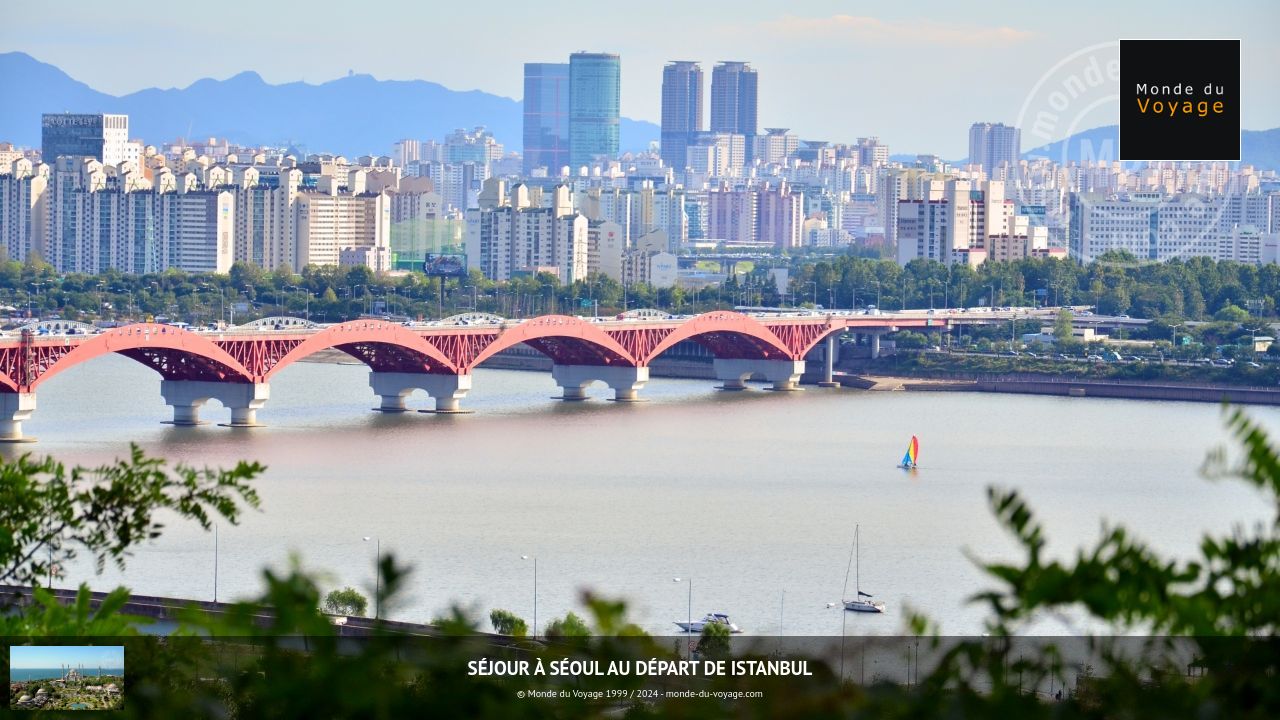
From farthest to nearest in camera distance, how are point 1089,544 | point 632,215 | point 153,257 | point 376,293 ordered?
point 632,215
point 153,257
point 376,293
point 1089,544

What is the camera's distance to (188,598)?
32.4ft

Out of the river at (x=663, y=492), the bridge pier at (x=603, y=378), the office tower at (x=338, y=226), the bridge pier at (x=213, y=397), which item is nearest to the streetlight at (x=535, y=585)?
the river at (x=663, y=492)

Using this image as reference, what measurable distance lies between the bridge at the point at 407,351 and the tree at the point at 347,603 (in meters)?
7.40

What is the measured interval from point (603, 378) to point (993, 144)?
5079 cm

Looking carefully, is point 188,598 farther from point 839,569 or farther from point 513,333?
point 513,333

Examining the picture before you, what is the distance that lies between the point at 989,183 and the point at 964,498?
90.2 feet

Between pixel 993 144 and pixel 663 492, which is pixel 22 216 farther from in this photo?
pixel 993 144

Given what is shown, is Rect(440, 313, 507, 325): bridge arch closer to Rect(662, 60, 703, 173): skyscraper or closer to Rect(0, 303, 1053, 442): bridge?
Rect(0, 303, 1053, 442): bridge

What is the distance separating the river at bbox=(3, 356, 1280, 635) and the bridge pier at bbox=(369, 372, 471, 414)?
0.98 feet

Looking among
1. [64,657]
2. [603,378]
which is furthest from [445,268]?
[64,657]

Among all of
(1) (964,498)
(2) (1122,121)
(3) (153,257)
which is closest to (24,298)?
(3) (153,257)

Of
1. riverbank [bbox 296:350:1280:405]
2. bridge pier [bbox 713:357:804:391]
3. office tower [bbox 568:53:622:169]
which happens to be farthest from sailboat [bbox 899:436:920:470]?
office tower [bbox 568:53:622:169]

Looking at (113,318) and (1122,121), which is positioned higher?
(1122,121)

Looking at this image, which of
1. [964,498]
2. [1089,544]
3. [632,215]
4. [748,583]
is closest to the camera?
[748,583]
